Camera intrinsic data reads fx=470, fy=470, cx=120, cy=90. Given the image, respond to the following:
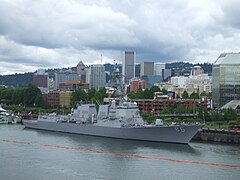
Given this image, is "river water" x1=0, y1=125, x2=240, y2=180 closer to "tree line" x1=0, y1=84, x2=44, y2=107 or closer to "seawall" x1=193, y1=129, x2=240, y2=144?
"seawall" x1=193, y1=129, x2=240, y2=144

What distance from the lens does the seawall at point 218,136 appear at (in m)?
57.9

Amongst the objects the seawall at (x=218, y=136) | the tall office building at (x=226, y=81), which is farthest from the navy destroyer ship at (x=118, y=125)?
the tall office building at (x=226, y=81)

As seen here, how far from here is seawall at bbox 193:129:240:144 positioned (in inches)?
2280

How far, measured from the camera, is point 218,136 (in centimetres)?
5969

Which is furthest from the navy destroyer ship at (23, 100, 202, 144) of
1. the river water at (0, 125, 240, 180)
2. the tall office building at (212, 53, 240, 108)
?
the tall office building at (212, 53, 240, 108)

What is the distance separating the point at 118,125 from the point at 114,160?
18478 millimetres

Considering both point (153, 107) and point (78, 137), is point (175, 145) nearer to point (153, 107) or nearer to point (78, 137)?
point (78, 137)

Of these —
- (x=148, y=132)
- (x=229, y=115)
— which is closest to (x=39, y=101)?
(x=229, y=115)

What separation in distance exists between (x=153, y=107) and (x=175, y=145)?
4799 centimetres

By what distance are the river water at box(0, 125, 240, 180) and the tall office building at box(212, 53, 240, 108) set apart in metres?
54.8

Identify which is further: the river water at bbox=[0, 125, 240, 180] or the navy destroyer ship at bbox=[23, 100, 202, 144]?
the navy destroyer ship at bbox=[23, 100, 202, 144]

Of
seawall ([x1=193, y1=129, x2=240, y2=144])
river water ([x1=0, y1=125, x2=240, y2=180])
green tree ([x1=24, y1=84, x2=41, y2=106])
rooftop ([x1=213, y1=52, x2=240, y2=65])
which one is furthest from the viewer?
green tree ([x1=24, y1=84, x2=41, y2=106])

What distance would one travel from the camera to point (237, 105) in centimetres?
9894

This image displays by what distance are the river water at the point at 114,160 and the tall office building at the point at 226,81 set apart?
54.8 meters
